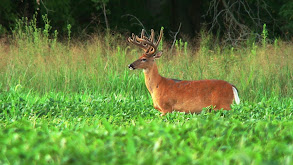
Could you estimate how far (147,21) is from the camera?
1991cm

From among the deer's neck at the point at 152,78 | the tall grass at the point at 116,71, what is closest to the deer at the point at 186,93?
the deer's neck at the point at 152,78

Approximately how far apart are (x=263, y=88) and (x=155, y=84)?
111 inches

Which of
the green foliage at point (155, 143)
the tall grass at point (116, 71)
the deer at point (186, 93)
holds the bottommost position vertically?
the tall grass at point (116, 71)

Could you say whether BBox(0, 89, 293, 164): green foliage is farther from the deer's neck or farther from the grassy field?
the deer's neck

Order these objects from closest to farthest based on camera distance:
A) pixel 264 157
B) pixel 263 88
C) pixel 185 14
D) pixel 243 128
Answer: pixel 264 157
pixel 243 128
pixel 263 88
pixel 185 14

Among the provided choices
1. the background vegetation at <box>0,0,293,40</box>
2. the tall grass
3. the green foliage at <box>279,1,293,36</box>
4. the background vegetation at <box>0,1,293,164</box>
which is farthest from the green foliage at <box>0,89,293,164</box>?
the background vegetation at <box>0,0,293,40</box>

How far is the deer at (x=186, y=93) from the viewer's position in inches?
261

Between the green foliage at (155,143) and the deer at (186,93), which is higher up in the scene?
the green foliage at (155,143)

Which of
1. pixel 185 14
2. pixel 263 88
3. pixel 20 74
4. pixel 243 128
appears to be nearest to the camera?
pixel 243 128

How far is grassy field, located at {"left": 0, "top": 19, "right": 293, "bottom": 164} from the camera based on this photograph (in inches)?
148

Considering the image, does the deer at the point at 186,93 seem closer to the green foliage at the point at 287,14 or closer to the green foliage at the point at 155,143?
the green foliage at the point at 155,143

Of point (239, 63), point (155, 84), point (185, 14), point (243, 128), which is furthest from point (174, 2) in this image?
point (243, 128)

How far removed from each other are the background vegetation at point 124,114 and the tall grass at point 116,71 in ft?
0.07

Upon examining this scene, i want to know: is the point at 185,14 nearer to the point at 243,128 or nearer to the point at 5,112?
the point at 5,112
